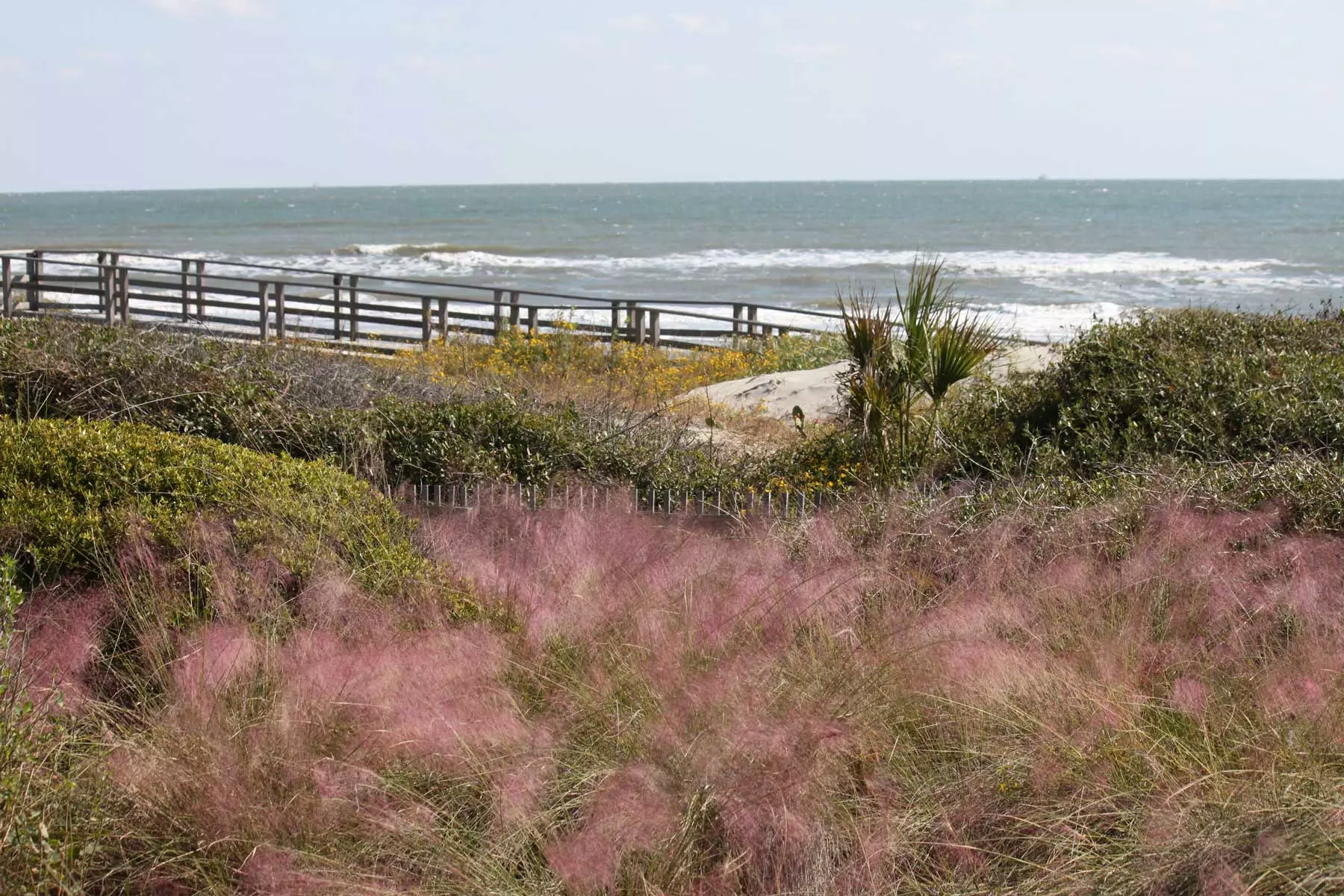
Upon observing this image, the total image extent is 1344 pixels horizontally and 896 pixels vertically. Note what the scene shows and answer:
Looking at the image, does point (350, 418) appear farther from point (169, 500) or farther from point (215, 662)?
point (215, 662)

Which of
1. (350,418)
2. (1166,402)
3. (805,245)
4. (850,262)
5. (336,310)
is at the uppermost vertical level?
(805,245)

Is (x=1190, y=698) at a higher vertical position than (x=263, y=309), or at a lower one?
lower

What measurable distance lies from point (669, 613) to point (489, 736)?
950 mm

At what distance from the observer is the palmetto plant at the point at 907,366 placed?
24.4ft

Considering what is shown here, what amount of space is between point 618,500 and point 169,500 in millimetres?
2001

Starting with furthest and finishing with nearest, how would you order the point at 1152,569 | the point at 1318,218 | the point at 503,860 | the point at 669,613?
the point at 1318,218, the point at 1152,569, the point at 669,613, the point at 503,860

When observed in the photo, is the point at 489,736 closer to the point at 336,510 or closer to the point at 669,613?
the point at 669,613

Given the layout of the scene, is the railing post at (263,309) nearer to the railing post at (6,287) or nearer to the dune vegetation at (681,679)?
the railing post at (6,287)

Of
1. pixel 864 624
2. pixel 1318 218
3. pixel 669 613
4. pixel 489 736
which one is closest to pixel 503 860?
Answer: pixel 489 736

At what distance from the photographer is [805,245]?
6594 centimetres

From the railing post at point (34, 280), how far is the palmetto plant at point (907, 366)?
19210 mm

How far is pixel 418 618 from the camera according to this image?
4.57 metres

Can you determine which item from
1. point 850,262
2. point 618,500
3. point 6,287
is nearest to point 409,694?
point 618,500

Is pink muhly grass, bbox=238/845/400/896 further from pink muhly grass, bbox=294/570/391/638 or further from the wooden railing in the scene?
the wooden railing
